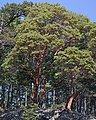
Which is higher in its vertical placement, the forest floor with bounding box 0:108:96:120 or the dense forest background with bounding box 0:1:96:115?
the dense forest background with bounding box 0:1:96:115

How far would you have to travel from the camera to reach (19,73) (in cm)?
1569

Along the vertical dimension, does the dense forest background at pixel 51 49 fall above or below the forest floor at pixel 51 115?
above

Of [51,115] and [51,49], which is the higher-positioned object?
[51,49]

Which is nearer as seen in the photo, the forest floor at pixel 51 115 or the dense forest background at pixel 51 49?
the dense forest background at pixel 51 49

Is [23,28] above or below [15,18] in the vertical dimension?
below

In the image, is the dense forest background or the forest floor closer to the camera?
the dense forest background

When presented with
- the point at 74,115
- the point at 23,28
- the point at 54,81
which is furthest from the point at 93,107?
the point at 23,28

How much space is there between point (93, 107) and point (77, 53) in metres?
17.0

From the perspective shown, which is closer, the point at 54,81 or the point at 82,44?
the point at 82,44

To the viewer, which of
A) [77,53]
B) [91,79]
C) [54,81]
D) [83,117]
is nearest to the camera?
[77,53]

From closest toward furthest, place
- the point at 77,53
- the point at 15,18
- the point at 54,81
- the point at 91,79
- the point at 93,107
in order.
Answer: the point at 77,53, the point at 91,79, the point at 54,81, the point at 15,18, the point at 93,107

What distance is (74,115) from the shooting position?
46.0ft

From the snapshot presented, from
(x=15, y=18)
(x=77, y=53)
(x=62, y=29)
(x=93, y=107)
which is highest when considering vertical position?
(x=15, y=18)

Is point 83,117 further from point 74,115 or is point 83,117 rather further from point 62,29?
point 62,29
